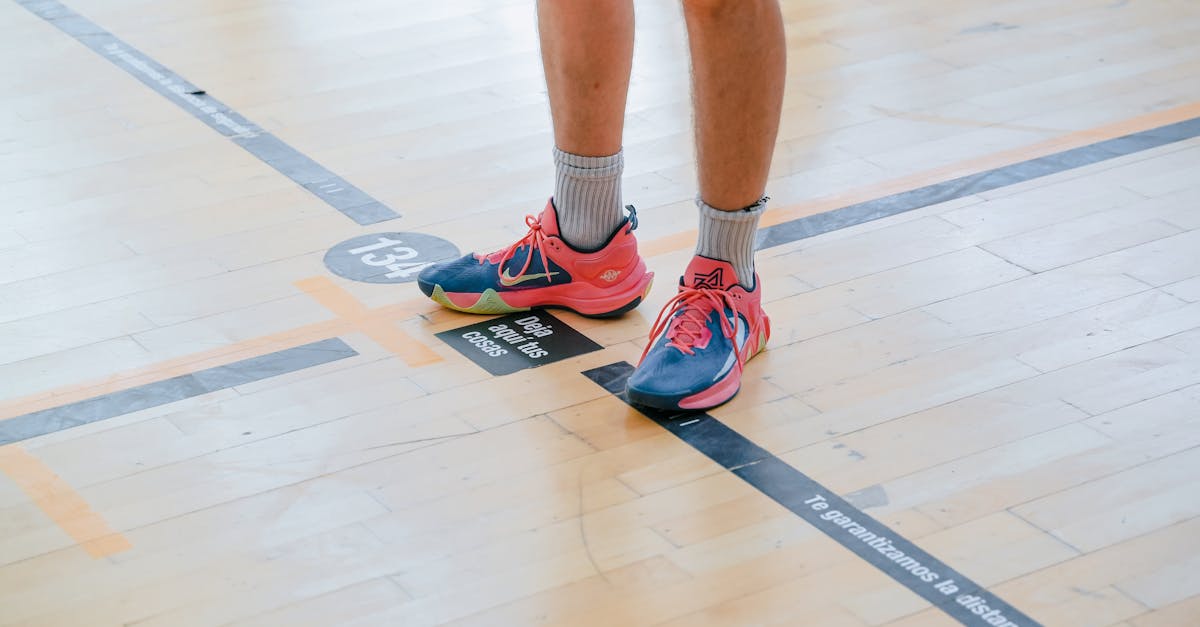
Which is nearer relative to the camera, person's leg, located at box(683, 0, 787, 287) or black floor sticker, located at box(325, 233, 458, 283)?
person's leg, located at box(683, 0, 787, 287)

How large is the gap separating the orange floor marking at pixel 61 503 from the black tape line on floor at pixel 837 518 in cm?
69

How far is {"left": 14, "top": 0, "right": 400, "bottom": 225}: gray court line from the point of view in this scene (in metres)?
2.77

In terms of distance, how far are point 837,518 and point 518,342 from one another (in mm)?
624

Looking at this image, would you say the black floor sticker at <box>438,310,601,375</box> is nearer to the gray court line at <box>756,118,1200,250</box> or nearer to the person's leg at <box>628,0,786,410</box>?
the person's leg at <box>628,0,786,410</box>

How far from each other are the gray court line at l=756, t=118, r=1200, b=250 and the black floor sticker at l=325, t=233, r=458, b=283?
54 cm

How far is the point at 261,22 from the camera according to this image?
12.1ft

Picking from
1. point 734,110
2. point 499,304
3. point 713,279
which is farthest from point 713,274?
point 499,304

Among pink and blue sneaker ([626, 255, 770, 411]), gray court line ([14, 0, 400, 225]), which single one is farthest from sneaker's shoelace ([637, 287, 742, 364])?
gray court line ([14, 0, 400, 225])

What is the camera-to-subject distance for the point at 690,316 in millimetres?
2148

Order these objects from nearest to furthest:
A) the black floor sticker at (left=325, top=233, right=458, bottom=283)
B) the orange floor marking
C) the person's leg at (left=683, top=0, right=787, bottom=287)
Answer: the orange floor marking → the person's leg at (left=683, top=0, right=787, bottom=287) → the black floor sticker at (left=325, top=233, right=458, bottom=283)

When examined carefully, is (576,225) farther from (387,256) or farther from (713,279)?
(387,256)

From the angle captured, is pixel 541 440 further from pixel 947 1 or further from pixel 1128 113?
pixel 947 1

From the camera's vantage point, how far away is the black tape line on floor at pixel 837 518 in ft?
5.54

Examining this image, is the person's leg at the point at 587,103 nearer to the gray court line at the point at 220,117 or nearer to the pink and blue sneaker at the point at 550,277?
the pink and blue sneaker at the point at 550,277
